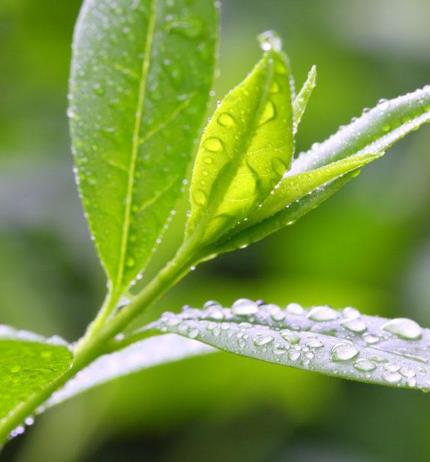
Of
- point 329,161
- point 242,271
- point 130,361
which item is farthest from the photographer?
point 242,271

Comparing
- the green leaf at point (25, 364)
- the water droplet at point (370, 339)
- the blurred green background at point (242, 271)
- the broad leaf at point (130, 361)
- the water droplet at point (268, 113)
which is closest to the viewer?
the green leaf at point (25, 364)

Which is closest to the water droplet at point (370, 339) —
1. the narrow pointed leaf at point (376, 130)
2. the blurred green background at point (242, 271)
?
the narrow pointed leaf at point (376, 130)

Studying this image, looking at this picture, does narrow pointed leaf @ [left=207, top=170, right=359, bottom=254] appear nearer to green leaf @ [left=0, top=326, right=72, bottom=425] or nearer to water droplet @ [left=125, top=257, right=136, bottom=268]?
water droplet @ [left=125, top=257, right=136, bottom=268]

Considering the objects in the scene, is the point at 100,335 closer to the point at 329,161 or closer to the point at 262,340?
the point at 262,340

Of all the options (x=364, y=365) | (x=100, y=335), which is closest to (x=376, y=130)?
(x=364, y=365)

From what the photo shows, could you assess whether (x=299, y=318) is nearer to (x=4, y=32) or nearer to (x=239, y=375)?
(x=239, y=375)

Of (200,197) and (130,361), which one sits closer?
(200,197)

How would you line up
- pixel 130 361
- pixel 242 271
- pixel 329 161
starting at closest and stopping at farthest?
1. pixel 329 161
2. pixel 130 361
3. pixel 242 271

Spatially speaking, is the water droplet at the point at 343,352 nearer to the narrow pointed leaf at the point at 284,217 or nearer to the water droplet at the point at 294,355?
the water droplet at the point at 294,355
